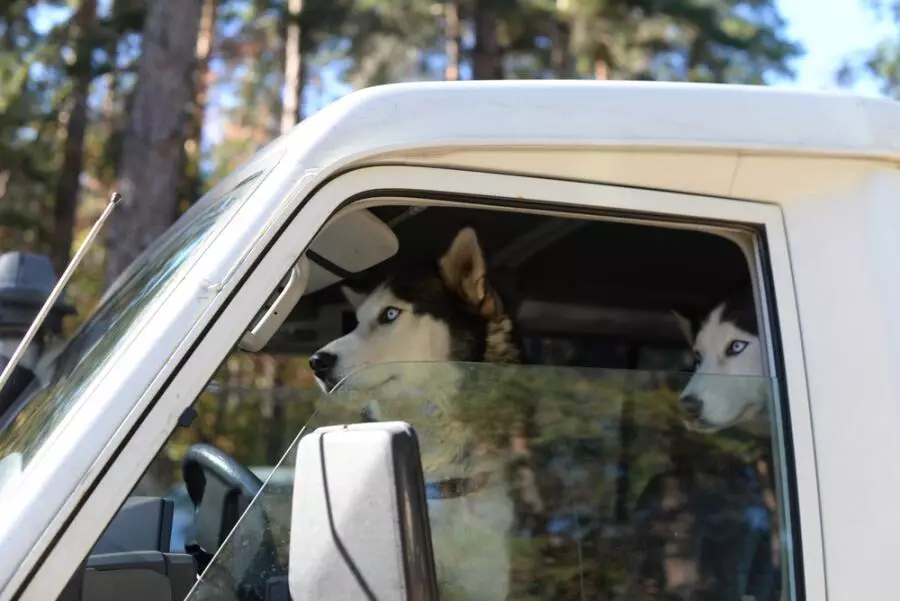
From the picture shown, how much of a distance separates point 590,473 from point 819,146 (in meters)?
0.73

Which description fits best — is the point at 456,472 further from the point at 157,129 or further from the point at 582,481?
the point at 157,129

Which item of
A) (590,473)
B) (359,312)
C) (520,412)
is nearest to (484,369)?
(520,412)

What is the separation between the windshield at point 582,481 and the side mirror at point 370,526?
0.30 metres

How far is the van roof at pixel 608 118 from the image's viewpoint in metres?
1.71

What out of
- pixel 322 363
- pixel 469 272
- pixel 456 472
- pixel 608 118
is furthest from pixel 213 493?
pixel 608 118

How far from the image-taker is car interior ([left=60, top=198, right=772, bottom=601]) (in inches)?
77.5

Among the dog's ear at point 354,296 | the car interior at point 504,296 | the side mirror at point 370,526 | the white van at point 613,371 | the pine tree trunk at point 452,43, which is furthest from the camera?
the pine tree trunk at point 452,43

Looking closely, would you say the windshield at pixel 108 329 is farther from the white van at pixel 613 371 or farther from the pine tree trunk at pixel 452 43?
the pine tree trunk at pixel 452 43

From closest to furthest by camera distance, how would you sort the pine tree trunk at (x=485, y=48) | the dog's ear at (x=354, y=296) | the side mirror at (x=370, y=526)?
the side mirror at (x=370, y=526) → the dog's ear at (x=354, y=296) → the pine tree trunk at (x=485, y=48)

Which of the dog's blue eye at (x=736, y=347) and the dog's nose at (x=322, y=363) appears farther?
the dog's nose at (x=322, y=363)

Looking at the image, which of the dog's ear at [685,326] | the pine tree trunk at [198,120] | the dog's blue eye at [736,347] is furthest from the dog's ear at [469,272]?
the pine tree trunk at [198,120]

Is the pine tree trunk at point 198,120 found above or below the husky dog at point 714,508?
above

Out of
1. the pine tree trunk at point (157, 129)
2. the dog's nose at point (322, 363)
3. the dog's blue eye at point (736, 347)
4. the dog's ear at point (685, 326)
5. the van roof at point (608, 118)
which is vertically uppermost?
the pine tree trunk at point (157, 129)

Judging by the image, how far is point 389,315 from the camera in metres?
3.30
